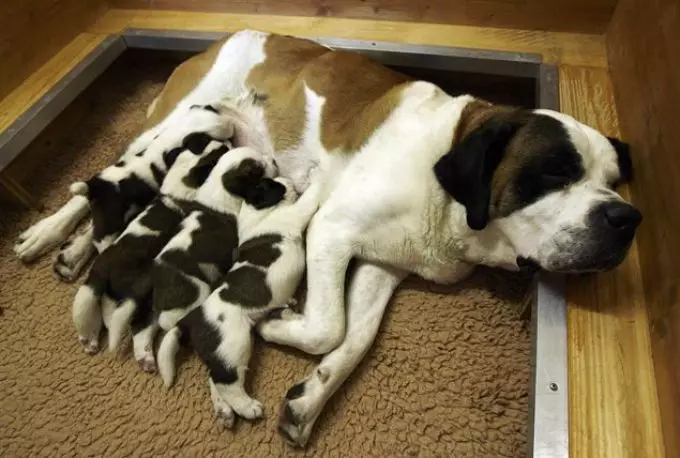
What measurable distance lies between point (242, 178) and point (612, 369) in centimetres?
137

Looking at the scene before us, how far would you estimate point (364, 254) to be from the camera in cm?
182

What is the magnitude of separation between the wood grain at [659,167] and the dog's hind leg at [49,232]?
7.13 ft

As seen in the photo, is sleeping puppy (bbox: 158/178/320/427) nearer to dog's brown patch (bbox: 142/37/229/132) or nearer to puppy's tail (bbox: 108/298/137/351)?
puppy's tail (bbox: 108/298/137/351)

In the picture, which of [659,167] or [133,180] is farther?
[133,180]

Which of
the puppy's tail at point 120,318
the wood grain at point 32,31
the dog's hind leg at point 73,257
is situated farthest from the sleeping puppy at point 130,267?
the wood grain at point 32,31

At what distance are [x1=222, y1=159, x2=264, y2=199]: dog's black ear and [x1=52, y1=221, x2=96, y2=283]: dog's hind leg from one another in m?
0.61

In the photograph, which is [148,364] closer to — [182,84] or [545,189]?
[182,84]

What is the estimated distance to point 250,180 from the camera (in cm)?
196

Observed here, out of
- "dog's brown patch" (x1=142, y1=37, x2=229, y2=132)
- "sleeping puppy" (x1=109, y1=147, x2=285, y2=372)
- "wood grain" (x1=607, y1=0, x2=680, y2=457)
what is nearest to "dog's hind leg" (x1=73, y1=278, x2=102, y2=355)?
"sleeping puppy" (x1=109, y1=147, x2=285, y2=372)

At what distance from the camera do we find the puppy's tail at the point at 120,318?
1.74 metres

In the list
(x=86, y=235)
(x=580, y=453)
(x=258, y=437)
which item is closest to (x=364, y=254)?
(x=258, y=437)

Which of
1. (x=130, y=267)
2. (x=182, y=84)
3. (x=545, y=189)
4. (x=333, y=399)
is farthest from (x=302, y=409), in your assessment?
(x=182, y=84)

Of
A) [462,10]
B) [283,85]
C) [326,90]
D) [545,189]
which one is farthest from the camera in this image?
[462,10]

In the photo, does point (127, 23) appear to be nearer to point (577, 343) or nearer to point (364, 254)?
point (364, 254)
